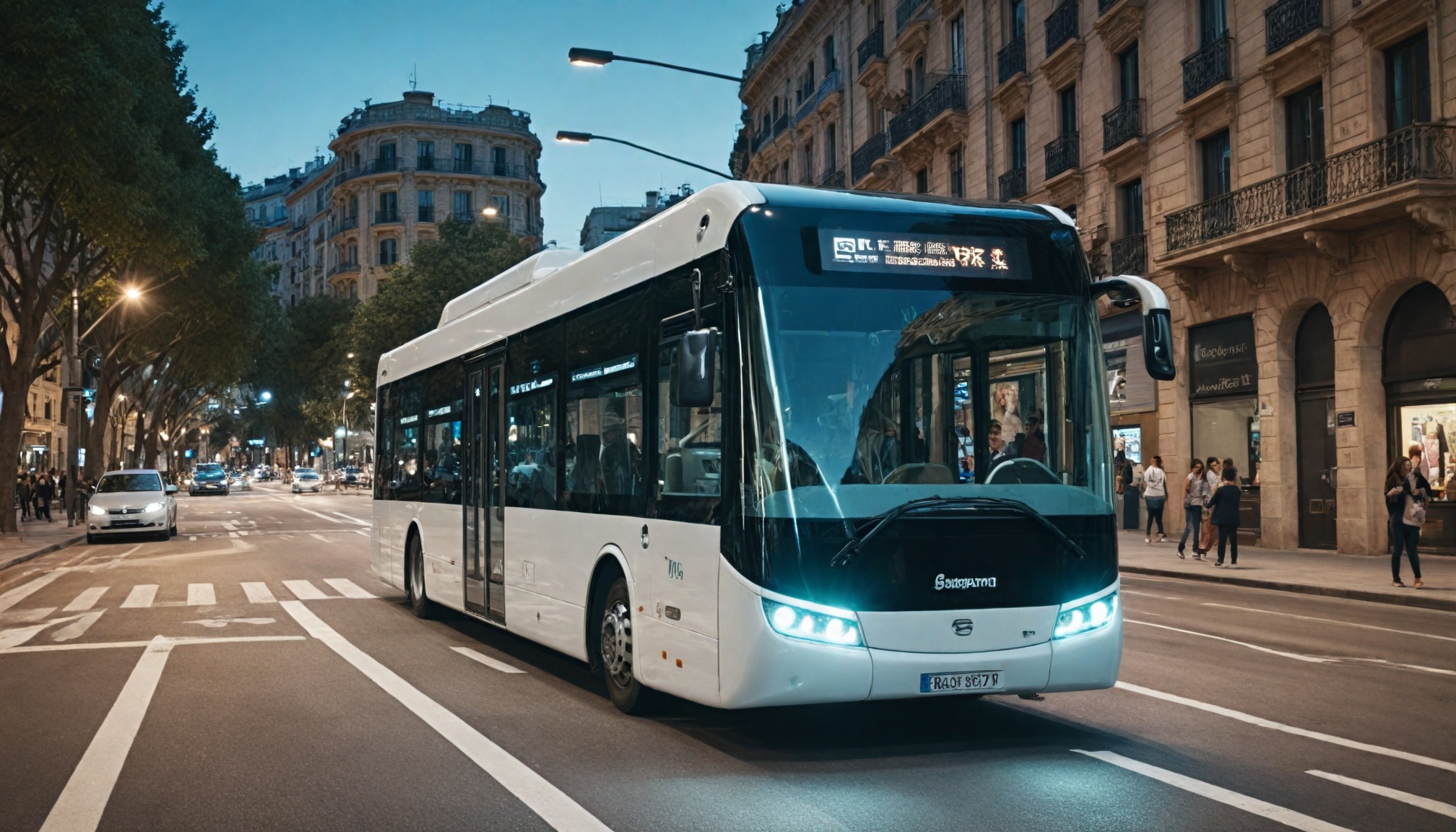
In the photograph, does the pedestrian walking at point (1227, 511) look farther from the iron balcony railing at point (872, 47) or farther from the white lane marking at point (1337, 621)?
the iron balcony railing at point (872, 47)

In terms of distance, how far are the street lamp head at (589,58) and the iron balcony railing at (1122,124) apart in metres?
13.3

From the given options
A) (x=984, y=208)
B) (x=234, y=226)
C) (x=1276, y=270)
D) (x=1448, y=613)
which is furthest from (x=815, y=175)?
(x=984, y=208)

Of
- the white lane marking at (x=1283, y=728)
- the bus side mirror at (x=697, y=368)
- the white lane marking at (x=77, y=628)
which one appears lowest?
the white lane marking at (x=1283, y=728)

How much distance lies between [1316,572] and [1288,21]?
33.0 ft

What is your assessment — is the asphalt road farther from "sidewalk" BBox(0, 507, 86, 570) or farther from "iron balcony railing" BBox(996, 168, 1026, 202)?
"iron balcony railing" BBox(996, 168, 1026, 202)

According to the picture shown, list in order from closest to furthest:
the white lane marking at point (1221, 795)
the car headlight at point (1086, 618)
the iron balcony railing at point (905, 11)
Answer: the white lane marking at point (1221, 795) → the car headlight at point (1086, 618) → the iron balcony railing at point (905, 11)

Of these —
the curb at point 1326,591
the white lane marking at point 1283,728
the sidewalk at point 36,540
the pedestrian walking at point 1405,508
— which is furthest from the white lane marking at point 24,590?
the pedestrian walking at point 1405,508

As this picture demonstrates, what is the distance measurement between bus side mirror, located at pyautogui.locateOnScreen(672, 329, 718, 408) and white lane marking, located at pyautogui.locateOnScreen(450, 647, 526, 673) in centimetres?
410

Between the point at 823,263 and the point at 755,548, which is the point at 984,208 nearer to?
the point at 823,263

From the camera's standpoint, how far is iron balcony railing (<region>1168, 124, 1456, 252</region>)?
20.1 metres

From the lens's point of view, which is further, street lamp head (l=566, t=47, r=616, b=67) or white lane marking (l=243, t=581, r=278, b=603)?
street lamp head (l=566, t=47, r=616, b=67)

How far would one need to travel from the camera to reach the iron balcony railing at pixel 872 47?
4156cm

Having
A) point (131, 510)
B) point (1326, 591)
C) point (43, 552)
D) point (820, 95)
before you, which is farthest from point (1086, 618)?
point (820, 95)

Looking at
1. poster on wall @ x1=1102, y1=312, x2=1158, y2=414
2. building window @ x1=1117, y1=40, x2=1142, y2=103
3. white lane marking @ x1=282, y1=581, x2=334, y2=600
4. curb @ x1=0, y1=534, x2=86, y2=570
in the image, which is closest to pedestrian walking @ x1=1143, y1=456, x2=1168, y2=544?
poster on wall @ x1=1102, y1=312, x2=1158, y2=414
